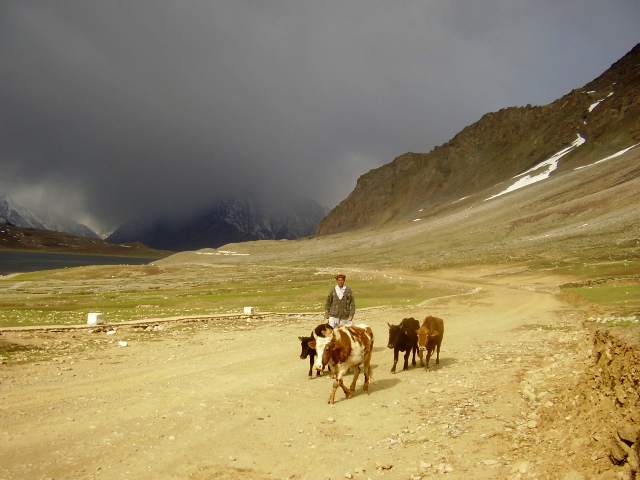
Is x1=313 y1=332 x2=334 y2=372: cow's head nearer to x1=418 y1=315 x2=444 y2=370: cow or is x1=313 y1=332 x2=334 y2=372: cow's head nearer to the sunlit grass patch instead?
x1=418 y1=315 x2=444 y2=370: cow

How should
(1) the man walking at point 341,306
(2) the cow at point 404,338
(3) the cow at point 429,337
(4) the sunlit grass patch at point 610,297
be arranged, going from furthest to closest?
(4) the sunlit grass patch at point 610,297 → (1) the man walking at point 341,306 → (3) the cow at point 429,337 → (2) the cow at point 404,338

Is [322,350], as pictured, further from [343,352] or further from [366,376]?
[366,376]

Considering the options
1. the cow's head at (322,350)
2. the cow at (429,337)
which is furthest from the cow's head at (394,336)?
the cow's head at (322,350)

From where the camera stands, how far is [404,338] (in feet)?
52.5

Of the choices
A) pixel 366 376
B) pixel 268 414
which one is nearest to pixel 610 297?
pixel 366 376

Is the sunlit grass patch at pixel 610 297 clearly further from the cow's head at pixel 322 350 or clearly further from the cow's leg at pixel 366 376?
the cow's head at pixel 322 350

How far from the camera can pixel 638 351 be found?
8.23m

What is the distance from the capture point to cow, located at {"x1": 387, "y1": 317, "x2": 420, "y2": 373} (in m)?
15.7

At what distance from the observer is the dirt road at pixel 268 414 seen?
868 cm

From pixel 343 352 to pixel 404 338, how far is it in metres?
3.63

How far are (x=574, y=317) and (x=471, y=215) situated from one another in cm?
11721

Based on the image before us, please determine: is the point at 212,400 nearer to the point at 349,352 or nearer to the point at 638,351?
the point at 349,352

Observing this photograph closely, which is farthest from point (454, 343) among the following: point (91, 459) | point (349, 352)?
point (91, 459)

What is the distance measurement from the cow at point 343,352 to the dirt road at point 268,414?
543 millimetres
